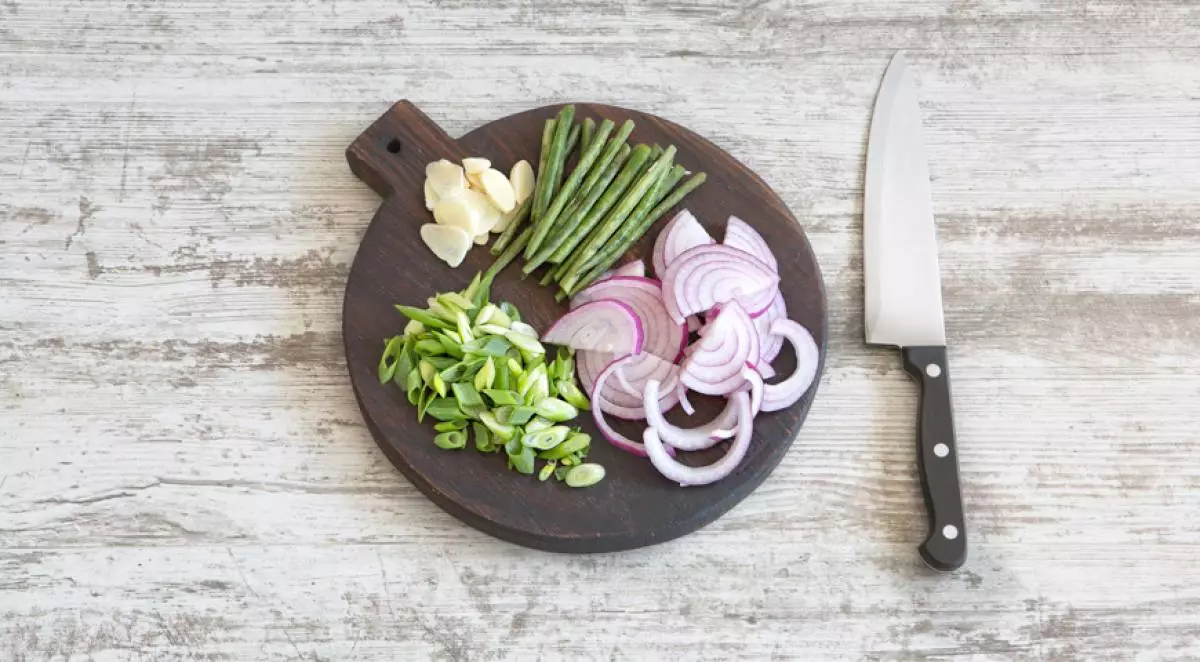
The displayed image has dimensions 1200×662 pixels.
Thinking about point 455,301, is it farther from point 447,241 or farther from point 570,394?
point 570,394

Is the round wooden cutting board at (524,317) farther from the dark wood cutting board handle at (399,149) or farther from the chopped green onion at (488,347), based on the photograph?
the chopped green onion at (488,347)

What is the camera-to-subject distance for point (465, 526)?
2.23 m

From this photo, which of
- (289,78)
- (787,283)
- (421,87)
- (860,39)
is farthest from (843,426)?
(289,78)

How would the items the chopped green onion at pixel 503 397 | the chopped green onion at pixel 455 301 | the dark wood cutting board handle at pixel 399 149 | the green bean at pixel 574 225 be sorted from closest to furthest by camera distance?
the chopped green onion at pixel 503 397 → the chopped green onion at pixel 455 301 → the green bean at pixel 574 225 → the dark wood cutting board handle at pixel 399 149

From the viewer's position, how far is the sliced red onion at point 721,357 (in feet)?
7.13

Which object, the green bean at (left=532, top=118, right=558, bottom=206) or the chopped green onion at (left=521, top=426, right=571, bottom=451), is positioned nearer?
the chopped green onion at (left=521, top=426, right=571, bottom=451)

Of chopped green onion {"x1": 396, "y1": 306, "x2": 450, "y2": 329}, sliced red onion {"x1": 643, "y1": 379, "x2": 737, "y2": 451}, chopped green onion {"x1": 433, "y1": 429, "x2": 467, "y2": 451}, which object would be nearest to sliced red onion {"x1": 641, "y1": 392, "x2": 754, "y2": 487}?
sliced red onion {"x1": 643, "y1": 379, "x2": 737, "y2": 451}

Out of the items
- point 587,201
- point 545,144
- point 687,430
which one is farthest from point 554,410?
point 545,144

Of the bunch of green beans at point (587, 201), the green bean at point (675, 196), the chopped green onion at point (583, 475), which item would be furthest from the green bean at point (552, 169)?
the chopped green onion at point (583, 475)

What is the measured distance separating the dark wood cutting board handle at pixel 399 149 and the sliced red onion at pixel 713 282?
61 centimetres

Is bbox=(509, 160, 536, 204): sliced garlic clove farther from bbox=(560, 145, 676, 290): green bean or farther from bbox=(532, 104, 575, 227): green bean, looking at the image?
bbox=(560, 145, 676, 290): green bean

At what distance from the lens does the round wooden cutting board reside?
2.13 m

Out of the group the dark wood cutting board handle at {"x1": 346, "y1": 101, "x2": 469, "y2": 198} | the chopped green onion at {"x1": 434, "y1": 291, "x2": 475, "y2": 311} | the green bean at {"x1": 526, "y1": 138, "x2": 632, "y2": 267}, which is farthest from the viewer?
the dark wood cutting board handle at {"x1": 346, "y1": 101, "x2": 469, "y2": 198}

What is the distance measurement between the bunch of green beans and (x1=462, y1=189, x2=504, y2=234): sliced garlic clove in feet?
0.13
